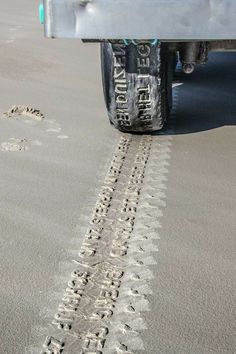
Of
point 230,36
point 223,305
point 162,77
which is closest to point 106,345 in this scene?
point 223,305

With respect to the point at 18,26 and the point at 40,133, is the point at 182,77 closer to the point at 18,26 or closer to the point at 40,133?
the point at 40,133

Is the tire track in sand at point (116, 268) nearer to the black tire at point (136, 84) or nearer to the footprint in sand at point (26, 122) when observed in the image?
the black tire at point (136, 84)

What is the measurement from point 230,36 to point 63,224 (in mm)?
1306

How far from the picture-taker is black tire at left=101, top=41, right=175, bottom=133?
15.7 feet

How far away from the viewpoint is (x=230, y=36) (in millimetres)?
3660

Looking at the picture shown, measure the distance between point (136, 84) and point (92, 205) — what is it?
1.28 metres

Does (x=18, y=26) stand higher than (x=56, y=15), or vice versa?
(x=56, y=15)

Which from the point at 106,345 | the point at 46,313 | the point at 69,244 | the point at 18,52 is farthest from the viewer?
the point at 18,52

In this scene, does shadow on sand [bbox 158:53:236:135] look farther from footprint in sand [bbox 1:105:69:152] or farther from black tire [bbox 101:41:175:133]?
footprint in sand [bbox 1:105:69:152]

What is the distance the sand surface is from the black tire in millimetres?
228

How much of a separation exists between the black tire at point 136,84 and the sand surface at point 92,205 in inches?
9.0

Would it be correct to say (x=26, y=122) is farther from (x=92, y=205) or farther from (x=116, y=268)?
(x=116, y=268)

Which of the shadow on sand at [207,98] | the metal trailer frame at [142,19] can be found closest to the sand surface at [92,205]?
the shadow on sand at [207,98]

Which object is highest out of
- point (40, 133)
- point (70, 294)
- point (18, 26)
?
point (70, 294)
